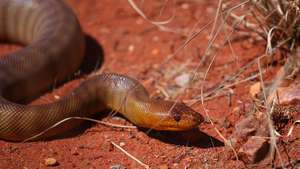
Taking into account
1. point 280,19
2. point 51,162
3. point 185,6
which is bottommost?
point 51,162

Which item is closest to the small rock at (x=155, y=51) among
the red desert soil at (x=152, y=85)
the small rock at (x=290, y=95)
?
the red desert soil at (x=152, y=85)

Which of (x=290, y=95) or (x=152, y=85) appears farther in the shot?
(x=152, y=85)

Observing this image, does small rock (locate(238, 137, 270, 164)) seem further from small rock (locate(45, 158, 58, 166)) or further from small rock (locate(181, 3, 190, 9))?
small rock (locate(181, 3, 190, 9))

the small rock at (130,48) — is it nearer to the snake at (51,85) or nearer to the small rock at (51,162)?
the snake at (51,85)

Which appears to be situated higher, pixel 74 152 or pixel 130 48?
pixel 130 48

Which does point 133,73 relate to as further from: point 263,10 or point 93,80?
point 263,10

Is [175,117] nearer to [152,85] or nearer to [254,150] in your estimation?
[254,150]

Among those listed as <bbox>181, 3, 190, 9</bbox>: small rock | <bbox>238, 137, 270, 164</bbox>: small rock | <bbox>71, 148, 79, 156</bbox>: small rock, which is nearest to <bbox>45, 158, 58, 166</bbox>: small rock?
<bbox>71, 148, 79, 156</bbox>: small rock

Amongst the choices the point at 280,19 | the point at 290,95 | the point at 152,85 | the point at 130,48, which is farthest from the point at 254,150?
the point at 130,48
